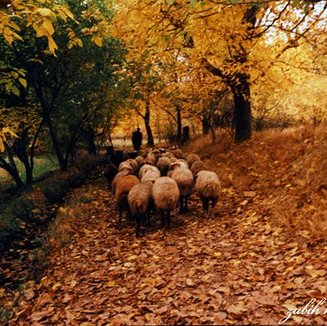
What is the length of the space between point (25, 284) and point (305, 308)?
5.95 meters

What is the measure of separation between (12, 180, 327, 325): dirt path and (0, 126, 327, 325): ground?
0.02 m

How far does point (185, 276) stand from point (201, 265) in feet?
1.82

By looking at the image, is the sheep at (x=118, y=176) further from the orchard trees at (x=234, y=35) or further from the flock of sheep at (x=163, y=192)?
the orchard trees at (x=234, y=35)

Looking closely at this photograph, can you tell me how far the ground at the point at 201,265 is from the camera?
5301 millimetres

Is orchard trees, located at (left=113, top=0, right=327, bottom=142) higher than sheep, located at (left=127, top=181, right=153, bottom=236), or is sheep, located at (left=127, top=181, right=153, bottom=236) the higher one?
orchard trees, located at (left=113, top=0, right=327, bottom=142)

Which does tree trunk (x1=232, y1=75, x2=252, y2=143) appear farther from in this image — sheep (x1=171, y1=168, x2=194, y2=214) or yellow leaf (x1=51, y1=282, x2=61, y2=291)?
yellow leaf (x1=51, y1=282, x2=61, y2=291)

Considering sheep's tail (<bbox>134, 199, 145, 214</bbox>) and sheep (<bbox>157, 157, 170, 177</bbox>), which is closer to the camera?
sheep's tail (<bbox>134, 199, 145, 214</bbox>)

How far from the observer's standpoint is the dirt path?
17.2ft

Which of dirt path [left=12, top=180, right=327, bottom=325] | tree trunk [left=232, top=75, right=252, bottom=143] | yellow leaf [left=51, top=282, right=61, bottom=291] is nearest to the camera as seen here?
dirt path [left=12, top=180, right=327, bottom=325]

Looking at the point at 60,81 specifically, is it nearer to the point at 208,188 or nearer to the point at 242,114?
the point at 242,114

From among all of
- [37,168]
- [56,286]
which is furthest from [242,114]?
[37,168]

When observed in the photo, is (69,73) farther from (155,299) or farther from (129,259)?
(155,299)

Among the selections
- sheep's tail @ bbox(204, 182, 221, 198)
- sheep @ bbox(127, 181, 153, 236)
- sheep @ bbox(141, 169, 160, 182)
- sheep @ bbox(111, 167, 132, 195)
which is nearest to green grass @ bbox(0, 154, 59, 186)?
sheep @ bbox(111, 167, 132, 195)

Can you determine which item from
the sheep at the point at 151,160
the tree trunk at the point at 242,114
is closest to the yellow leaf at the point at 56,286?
the sheep at the point at 151,160
